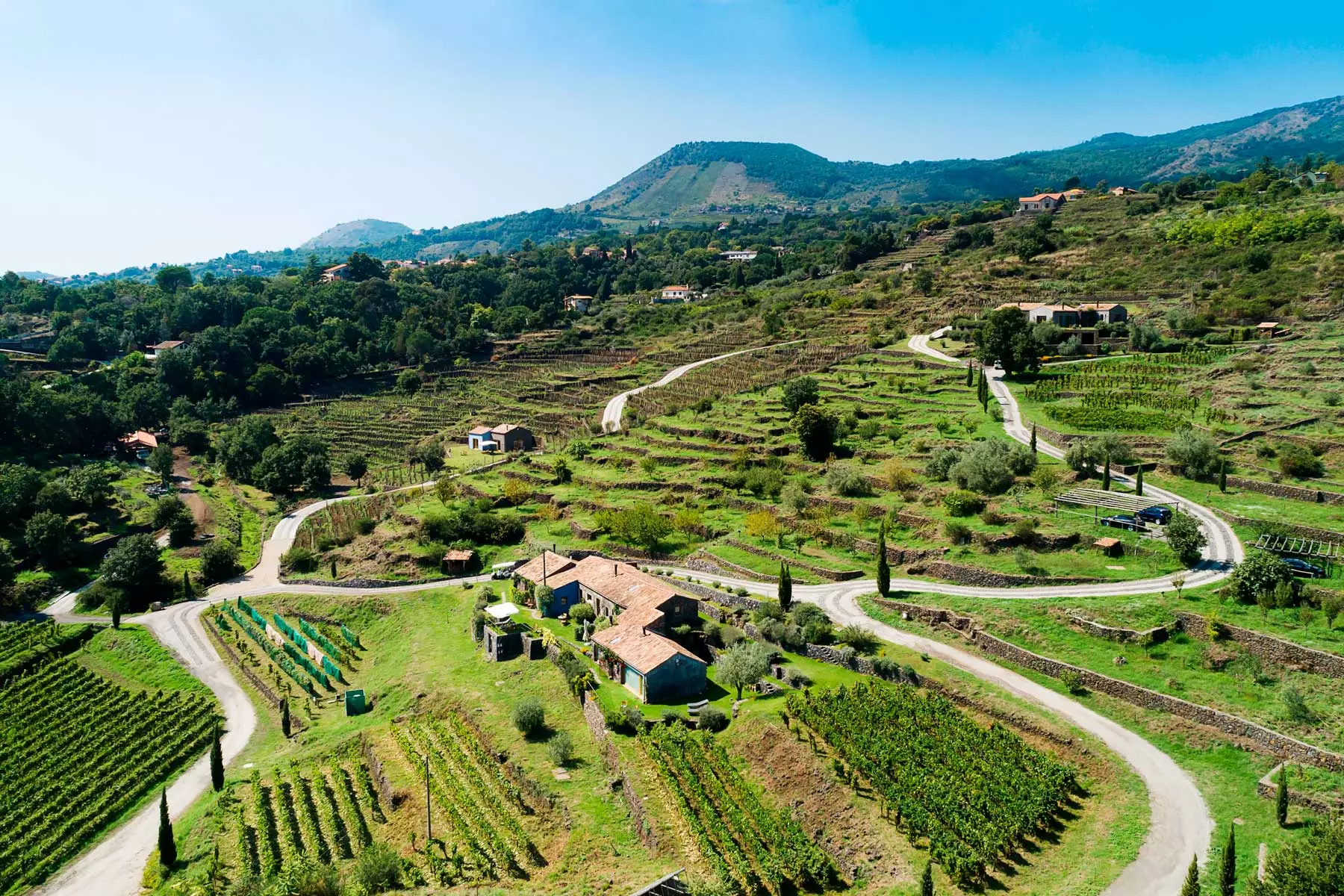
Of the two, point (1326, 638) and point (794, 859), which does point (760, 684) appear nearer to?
point (794, 859)

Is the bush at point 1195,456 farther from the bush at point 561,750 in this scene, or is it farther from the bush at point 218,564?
the bush at point 218,564

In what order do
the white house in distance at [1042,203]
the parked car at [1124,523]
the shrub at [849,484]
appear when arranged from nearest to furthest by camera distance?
the parked car at [1124,523]
the shrub at [849,484]
the white house in distance at [1042,203]

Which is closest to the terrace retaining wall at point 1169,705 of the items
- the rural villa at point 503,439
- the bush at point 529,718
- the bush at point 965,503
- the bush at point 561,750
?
the bush at point 965,503

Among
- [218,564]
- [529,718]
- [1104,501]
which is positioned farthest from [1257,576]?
[218,564]

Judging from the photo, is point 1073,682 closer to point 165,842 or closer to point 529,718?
point 529,718

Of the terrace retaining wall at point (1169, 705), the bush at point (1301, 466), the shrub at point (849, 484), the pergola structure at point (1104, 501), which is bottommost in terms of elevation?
the terrace retaining wall at point (1169, 705)

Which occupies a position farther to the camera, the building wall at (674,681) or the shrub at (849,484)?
the shrub at (849,484)
